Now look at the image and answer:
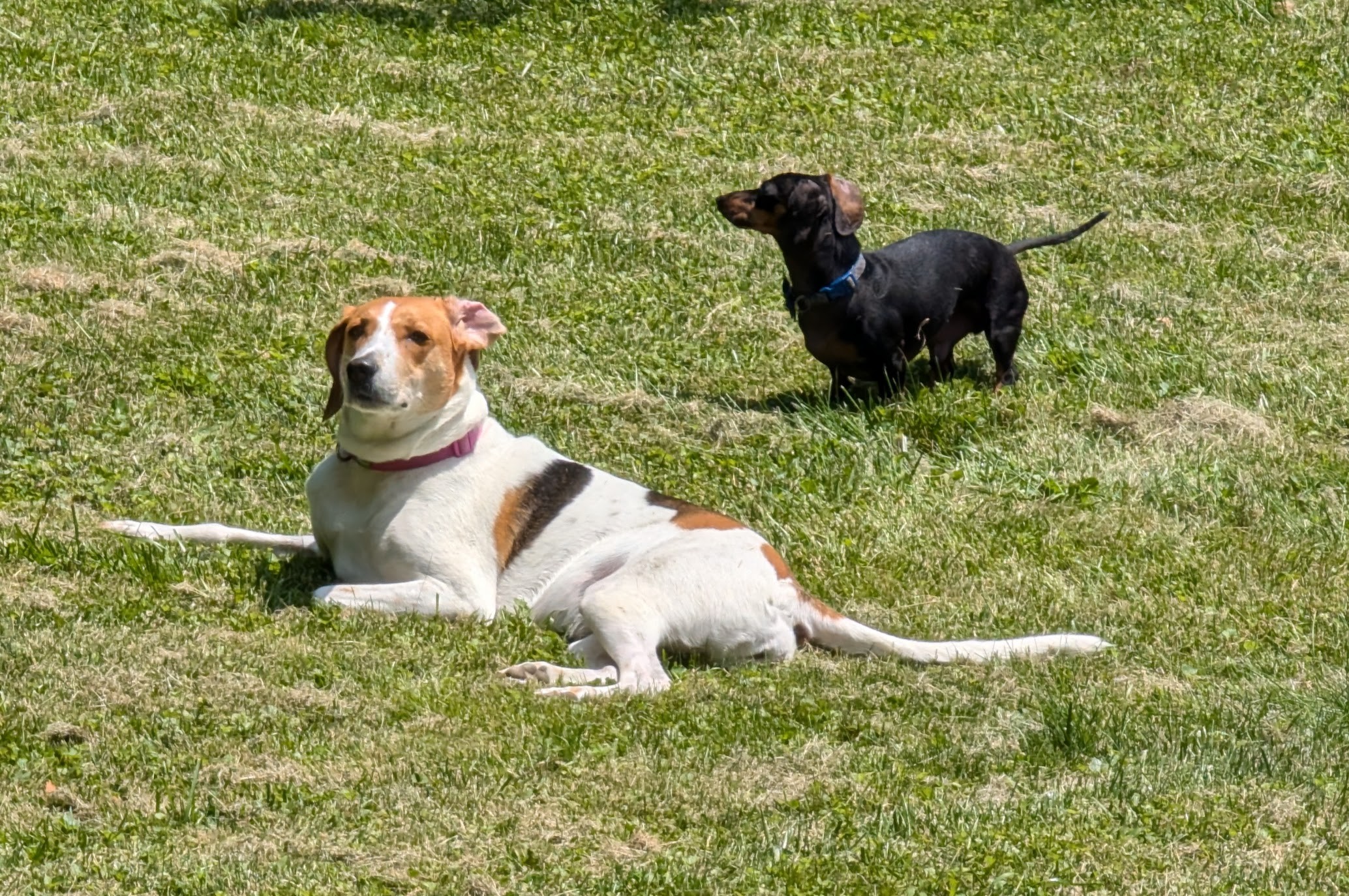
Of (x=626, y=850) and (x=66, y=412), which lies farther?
(x=66, y=412)

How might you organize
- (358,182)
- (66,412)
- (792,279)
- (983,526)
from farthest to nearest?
(358,182), (792,279), (66,412), (983,526)

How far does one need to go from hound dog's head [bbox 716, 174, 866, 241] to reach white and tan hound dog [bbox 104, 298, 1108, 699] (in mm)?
2603

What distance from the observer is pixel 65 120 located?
12.5 m

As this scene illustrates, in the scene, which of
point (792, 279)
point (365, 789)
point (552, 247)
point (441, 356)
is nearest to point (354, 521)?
point (441, 356)

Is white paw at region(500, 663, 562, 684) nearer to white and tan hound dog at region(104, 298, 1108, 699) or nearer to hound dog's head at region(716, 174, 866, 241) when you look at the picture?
white and tan hound dog at region(104, 298, 1108, 699)

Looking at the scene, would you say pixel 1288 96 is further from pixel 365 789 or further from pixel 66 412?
pixel 365 789

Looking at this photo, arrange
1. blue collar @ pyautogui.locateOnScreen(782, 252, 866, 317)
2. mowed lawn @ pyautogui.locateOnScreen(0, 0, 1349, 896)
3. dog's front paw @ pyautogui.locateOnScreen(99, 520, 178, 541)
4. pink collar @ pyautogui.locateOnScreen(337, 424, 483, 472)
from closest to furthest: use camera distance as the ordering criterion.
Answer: mowed lawn @ pyautogui.locateOnScreen(0, 0, 1349, 896)
pink collar @ pyautogui.locateOnScreen(337, 424, 483, 472)
dog's front paw @ pyautogui.locateOnScreen(99, 520, 178, 541)
blue collar @ pyautogui.locateOnScreen(782, 252, 866, 317)

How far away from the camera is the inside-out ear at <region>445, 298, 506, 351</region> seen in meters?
6.37

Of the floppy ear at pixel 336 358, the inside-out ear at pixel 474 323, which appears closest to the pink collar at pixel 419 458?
the floppy ear at pixel 336 358

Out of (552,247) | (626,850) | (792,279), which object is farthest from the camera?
(552,247)

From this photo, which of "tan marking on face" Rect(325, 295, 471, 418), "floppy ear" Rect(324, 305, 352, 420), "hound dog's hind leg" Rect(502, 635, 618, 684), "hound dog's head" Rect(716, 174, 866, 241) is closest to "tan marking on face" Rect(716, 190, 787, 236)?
"hound dog's head" Rect(716, 174, 866, 241)

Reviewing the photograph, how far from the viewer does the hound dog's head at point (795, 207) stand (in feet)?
28.8

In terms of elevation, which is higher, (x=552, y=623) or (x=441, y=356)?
(x=441, y=356)

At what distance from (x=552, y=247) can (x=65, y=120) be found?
3.75 meters
